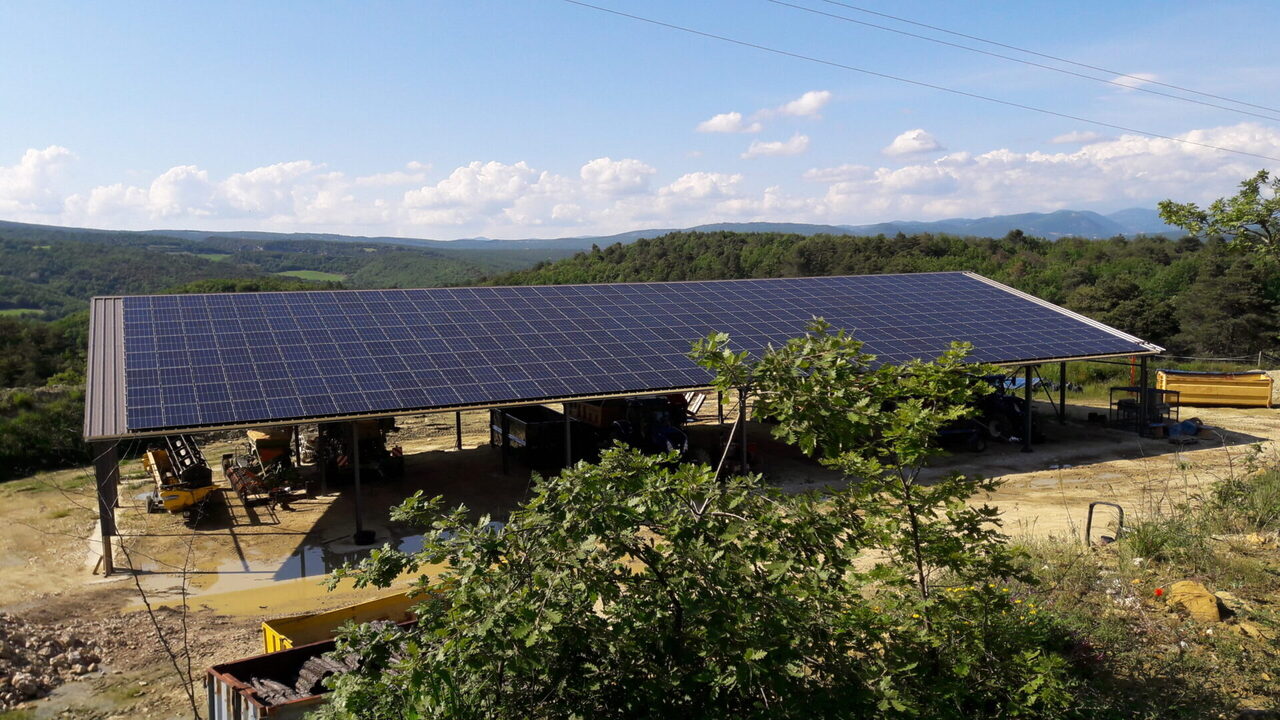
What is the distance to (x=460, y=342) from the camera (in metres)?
19.5

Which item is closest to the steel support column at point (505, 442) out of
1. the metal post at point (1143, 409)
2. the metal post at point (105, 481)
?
the metal post at point (105, 481)

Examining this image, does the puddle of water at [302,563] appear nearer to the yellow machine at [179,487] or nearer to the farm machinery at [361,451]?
the yellow machine at [179,487]

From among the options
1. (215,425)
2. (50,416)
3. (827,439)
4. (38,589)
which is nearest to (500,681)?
(827,439)

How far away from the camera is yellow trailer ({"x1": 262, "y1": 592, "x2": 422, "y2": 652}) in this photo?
9.74 meters

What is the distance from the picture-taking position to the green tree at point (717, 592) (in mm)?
4895

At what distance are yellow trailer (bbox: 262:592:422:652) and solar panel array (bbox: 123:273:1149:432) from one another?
5466mm

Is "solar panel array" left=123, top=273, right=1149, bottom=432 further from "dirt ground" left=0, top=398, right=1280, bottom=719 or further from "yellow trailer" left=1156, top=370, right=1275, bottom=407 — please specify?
"yellow trailer" left=1156, top=370, right=1275, bottom=407

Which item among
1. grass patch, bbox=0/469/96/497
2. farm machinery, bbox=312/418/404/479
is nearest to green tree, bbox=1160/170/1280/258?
farm machinery, bbox=312/418/404/479

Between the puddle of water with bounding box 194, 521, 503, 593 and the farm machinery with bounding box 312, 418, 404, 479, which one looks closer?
the puddle of water with bounding box 194, 521, 503, 593

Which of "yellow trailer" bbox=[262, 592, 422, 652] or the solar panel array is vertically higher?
the solar panel array

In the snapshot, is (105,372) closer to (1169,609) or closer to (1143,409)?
(1169,609)

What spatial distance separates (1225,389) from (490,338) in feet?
82.7

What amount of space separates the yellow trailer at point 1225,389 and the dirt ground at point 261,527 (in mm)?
1916

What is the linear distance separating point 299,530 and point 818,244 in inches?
2870
